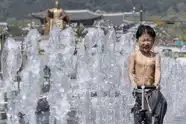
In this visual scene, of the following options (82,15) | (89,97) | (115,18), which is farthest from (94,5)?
(89,97)

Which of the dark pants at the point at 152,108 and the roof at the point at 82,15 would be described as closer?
the dark pants at the point at 152,108

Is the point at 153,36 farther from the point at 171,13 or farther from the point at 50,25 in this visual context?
the point at 171,13

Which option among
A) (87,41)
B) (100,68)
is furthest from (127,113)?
(87,41)

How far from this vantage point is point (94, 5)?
10569 cm

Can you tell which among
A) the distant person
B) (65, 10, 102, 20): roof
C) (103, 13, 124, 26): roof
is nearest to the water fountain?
the distant person

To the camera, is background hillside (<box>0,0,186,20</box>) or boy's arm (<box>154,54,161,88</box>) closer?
boy's arm (<box>154,54,161,88</box>)

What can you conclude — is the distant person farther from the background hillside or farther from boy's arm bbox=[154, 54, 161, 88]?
the background hillside

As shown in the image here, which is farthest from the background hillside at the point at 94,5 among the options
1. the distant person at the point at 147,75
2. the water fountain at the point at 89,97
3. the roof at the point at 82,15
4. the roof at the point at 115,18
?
the distant person at the point at 147,75

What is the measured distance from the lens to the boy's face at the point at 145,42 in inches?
191

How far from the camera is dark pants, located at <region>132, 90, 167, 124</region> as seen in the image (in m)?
4.78

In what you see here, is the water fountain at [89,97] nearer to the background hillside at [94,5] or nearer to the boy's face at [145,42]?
the boy's face at [145,42]

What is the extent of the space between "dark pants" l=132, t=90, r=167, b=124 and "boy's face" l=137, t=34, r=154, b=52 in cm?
36

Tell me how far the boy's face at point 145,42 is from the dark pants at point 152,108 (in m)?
0.36

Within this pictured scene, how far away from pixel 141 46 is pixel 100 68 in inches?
350
